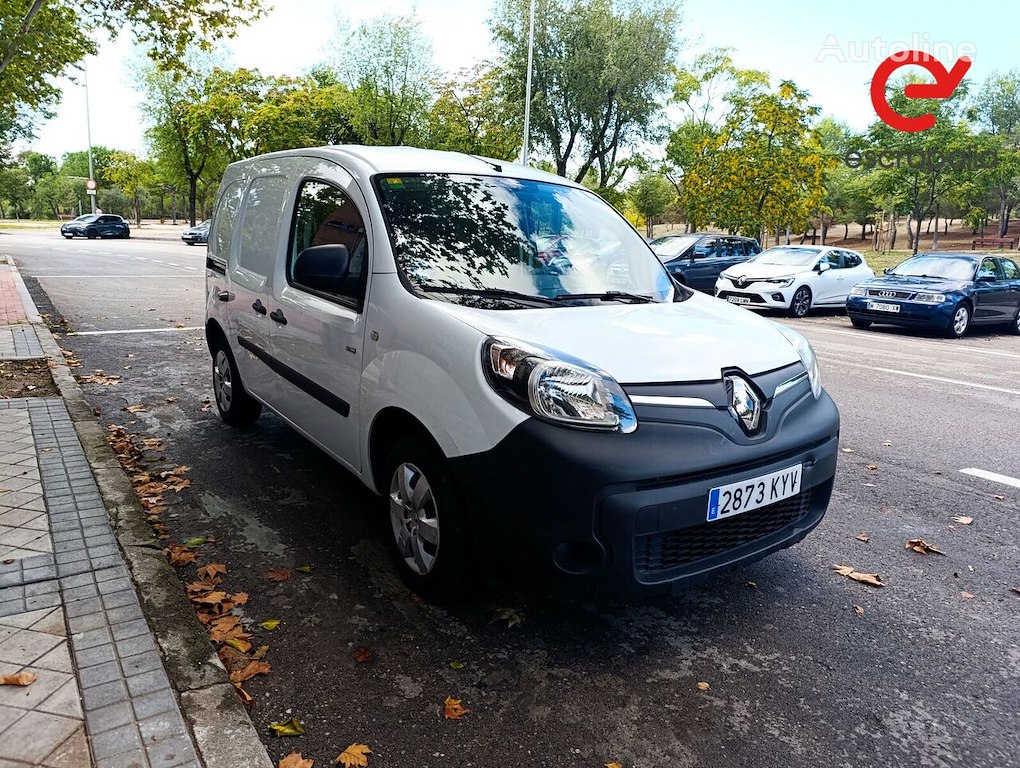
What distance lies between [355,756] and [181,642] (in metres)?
0.92

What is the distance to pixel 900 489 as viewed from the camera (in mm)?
4812

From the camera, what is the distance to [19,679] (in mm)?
2479

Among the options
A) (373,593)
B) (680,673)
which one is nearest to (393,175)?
(373,593)

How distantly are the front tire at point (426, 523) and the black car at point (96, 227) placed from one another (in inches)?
1883

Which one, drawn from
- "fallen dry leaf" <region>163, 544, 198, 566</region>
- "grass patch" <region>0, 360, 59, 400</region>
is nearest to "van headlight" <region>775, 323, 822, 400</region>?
"fallen dry leaf" <region>163, 544, 198, 566</region>

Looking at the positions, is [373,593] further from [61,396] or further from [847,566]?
[61,396]

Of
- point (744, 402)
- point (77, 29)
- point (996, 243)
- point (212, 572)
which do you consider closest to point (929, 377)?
point (744, 402)

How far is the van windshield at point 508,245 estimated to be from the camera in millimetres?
3295

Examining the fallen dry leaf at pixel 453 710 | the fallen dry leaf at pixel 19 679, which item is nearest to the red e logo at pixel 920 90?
the fallen dry leaf at pixel 453 710

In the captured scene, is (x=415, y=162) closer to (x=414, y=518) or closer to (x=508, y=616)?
(x=414, y=518)

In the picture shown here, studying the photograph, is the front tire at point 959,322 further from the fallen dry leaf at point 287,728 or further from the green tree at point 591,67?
the green tree at point 591,67

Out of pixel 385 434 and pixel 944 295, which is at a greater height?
pixel 944 295

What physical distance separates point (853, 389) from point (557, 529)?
20.7 ft

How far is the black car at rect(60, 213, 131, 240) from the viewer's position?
146ft
